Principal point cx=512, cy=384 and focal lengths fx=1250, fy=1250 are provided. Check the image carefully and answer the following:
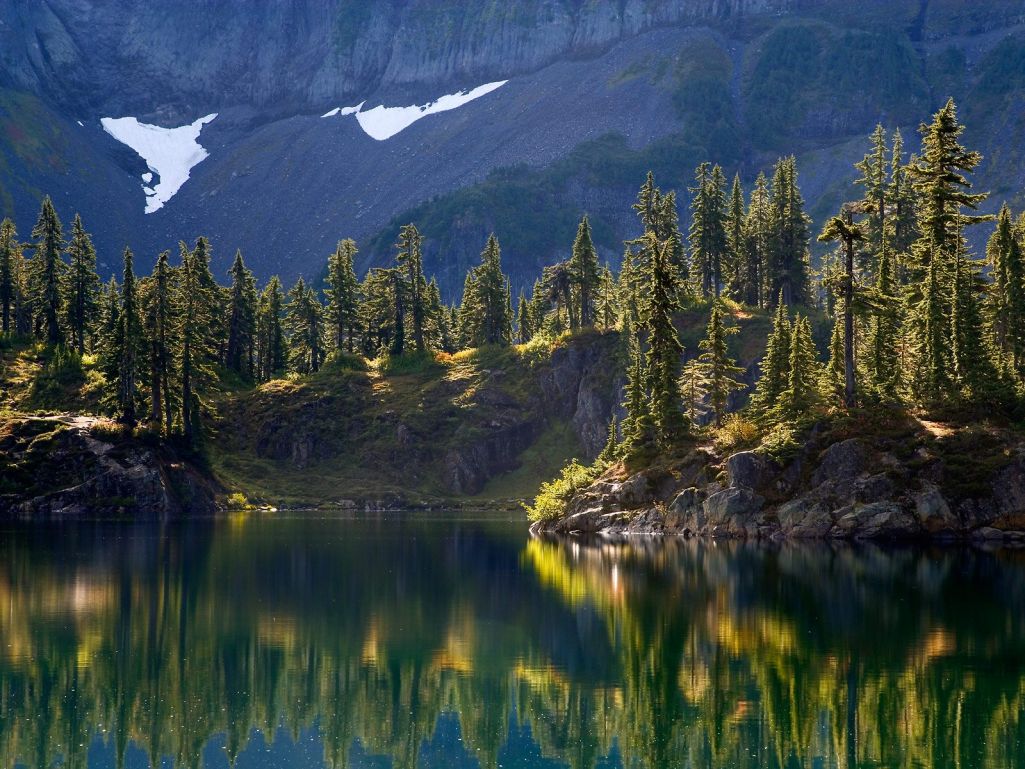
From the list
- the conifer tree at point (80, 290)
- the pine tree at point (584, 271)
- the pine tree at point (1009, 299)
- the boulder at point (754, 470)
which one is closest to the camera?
the boulder at point (754, 470)

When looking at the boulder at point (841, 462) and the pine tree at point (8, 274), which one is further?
the pine tree at point (8, 274)

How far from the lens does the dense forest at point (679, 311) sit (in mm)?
83875

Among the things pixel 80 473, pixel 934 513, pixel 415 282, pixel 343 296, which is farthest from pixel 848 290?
pixel 343 296

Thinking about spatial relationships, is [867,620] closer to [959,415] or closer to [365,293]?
[959,415]

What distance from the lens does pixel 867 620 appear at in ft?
142

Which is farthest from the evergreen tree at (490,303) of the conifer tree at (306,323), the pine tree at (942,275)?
the pine tree at (942,275)

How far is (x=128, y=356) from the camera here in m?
116

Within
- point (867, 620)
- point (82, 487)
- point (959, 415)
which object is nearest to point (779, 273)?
point (959, 415)

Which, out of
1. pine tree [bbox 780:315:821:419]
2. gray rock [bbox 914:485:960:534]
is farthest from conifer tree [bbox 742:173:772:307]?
gray rock [bbox 914:485:960:534]

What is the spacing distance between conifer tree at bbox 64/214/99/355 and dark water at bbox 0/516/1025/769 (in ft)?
263

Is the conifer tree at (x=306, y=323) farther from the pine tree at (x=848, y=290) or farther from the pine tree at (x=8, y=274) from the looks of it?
the pine tree at (x=848, y=290)

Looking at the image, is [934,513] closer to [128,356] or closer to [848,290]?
[848,290]

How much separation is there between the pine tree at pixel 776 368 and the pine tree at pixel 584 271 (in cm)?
5399

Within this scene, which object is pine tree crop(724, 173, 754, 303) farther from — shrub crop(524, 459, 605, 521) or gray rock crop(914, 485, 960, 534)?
gray rock crop(914, 485, 960, 534)
